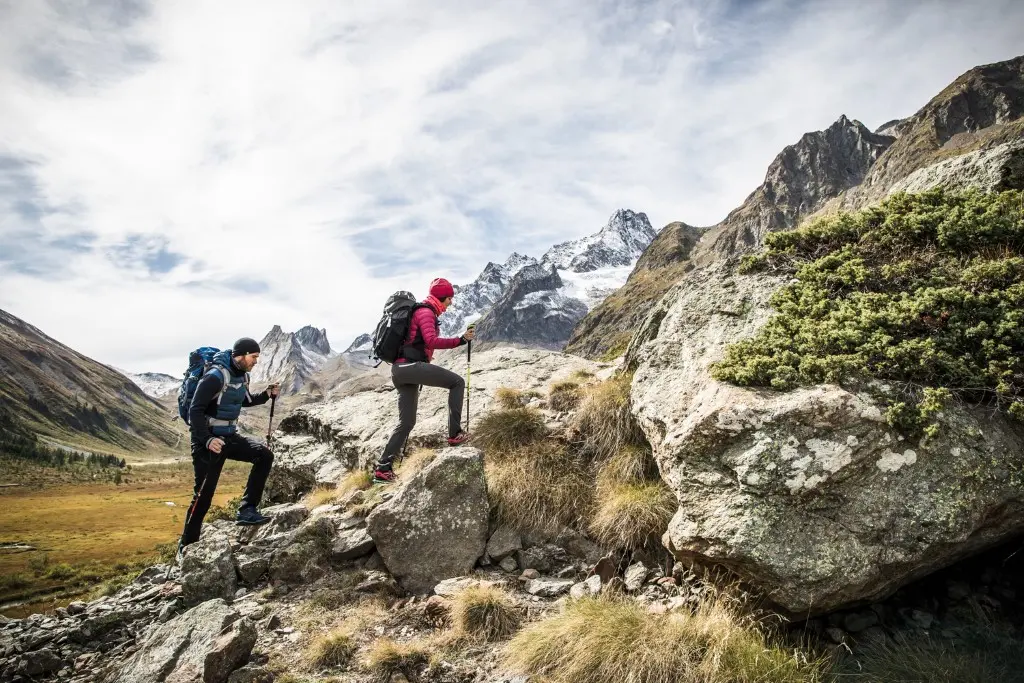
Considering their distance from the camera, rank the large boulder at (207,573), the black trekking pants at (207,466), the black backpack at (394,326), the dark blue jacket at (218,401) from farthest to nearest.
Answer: the black backpack at (394,326)
the black trekking pants at (207,466)
the dark blue jacket at (218,401)
the large boulder at (207,573)

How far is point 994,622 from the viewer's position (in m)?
5.70

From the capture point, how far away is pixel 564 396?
1185 cm

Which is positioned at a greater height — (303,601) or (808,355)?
(808,355)

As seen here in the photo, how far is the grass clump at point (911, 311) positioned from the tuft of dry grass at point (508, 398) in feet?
19.4

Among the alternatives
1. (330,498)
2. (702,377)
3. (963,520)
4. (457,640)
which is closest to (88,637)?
(330,498)

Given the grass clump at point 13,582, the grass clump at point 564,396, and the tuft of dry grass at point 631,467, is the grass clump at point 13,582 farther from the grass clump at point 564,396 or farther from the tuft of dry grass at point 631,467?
the tuft of dry grass at point 631,467

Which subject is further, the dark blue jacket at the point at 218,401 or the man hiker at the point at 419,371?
the man hiker at the point at 419,371

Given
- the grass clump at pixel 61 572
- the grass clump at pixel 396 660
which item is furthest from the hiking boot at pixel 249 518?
the grass clump at pixel 61 572

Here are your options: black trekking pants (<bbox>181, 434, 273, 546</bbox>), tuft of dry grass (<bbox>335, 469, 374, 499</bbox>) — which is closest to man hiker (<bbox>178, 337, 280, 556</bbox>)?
black trekking pants (<bbox>181, 434, 273, 546</bbox>)

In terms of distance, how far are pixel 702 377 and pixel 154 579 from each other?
1191cm

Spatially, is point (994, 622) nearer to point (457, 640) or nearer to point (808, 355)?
point (808, 355)

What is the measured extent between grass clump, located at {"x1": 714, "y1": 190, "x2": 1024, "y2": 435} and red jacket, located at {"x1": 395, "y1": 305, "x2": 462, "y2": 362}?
558cm

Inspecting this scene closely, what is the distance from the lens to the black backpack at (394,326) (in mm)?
10086

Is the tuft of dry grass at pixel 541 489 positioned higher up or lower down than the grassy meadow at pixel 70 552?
higher up
